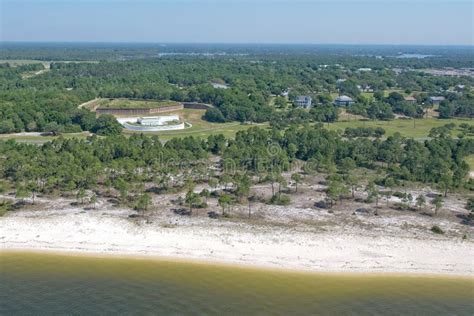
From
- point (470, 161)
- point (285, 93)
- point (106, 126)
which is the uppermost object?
point (285, 93)

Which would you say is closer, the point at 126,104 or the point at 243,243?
the point at 243,243

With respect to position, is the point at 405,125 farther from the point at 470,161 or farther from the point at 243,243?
the point at 243,243

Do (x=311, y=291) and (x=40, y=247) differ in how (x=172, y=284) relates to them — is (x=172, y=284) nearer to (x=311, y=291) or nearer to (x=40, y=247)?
(x=311, y=291)

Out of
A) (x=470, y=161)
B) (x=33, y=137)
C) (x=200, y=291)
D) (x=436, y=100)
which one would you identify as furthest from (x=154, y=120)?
(x=436, y=100)

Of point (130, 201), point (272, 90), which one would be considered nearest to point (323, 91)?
point (272, 90)

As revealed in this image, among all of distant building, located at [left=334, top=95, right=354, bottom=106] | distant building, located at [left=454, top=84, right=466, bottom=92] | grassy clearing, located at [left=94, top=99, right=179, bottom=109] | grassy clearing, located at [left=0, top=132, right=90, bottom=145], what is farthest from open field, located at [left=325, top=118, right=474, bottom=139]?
grassy clearing, located at [left=0, top=132, right=90, bottom=145]

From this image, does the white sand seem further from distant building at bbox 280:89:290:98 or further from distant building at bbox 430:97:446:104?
distant building at bbox 280:89:290:98
